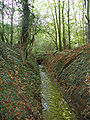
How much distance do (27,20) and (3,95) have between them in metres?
9.30

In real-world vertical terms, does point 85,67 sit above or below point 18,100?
above

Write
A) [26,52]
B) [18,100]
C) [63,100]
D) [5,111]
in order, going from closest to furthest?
[5,111] < [18,100] < [63,100] < [26,52]

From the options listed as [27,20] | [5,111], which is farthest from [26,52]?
[5,111]

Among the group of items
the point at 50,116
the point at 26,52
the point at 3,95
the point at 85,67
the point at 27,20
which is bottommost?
the point at 50,116

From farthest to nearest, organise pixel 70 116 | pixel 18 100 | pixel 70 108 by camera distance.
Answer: pixel 70 108, pixel 70 116, pixel 18 100

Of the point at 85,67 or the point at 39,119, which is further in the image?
the point at 85,67

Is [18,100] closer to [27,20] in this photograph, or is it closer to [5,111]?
[5,111]

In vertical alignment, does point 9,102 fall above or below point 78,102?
above

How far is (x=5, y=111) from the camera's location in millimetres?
3377

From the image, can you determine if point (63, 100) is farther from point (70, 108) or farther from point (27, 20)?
point (27, 20)

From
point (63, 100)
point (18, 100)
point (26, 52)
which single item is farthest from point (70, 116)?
point (26, 52)

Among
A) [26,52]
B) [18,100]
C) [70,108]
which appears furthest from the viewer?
[26,52]

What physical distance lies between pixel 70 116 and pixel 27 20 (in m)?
9.74

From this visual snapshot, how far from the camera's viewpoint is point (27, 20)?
452 inches
